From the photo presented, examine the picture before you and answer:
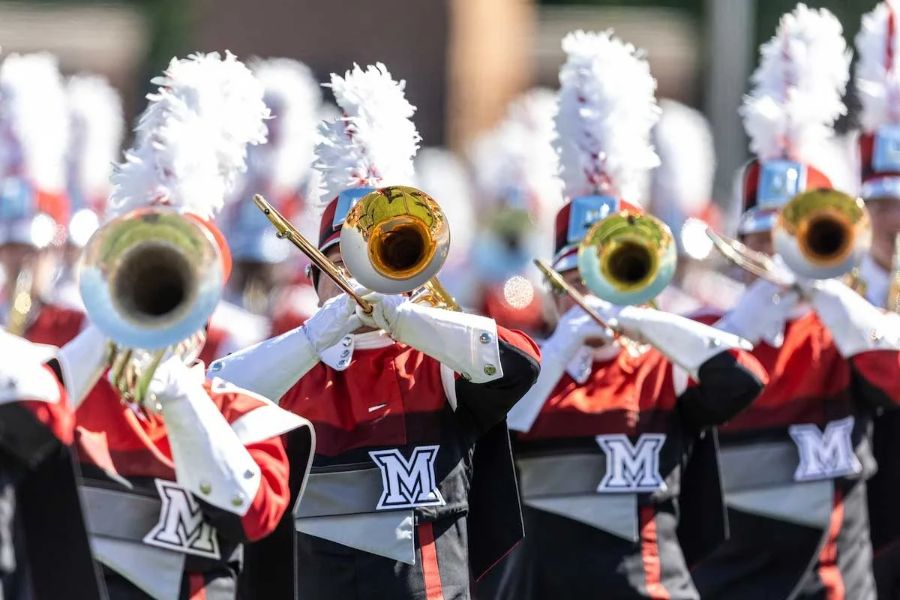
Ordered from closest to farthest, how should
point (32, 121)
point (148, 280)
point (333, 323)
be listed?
1. point (148, 280)
2. point (333, 323)
3. point (32, 121)

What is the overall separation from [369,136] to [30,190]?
386 cm

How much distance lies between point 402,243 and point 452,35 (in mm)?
24008

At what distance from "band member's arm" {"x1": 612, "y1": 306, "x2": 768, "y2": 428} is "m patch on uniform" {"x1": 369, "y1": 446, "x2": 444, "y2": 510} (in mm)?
1062

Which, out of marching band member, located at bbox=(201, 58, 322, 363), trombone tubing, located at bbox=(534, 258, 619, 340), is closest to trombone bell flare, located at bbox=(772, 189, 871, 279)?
trombone tubing, located at bbox=(534, 258, 619, 340)

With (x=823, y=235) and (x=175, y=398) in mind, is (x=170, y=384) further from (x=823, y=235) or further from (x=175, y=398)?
(x=823, y=235)

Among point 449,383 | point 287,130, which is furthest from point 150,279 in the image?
point 287,130

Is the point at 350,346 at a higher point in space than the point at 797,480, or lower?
higher

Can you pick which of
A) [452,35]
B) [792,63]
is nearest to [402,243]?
[792,63]

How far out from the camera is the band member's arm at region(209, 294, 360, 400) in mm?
5523

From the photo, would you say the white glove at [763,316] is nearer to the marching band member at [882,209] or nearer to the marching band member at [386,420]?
the marching band member at [882,209]

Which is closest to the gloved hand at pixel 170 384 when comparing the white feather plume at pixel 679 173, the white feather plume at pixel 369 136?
the white feather plume at pixel 369 136

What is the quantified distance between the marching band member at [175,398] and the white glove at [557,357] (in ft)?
3.96

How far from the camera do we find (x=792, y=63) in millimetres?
7750

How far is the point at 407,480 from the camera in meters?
5.60
